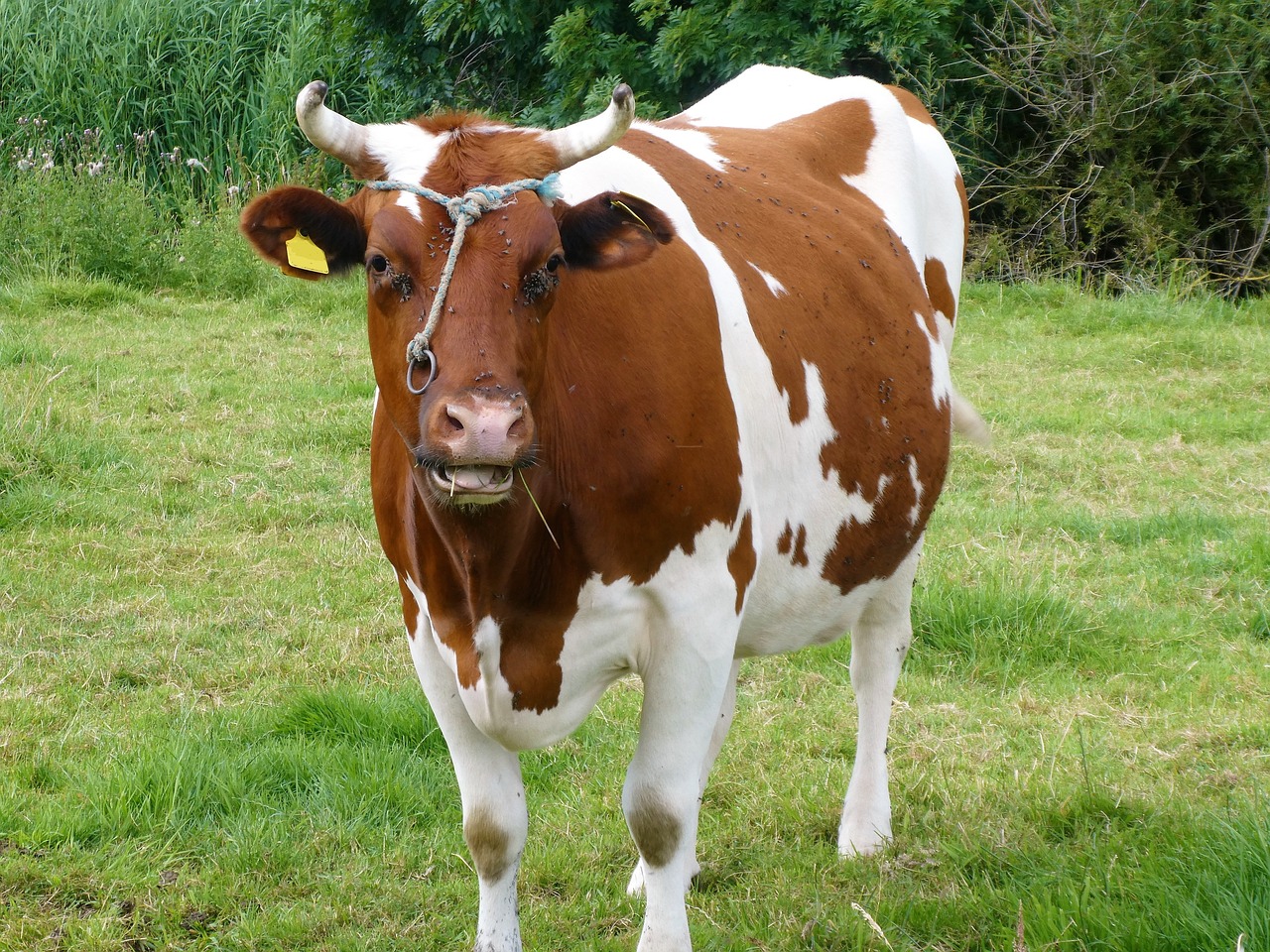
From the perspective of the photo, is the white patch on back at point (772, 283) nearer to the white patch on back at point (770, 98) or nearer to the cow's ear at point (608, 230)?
the cow's ear at point (608, 230)

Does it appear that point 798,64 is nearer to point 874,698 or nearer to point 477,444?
point 874,698

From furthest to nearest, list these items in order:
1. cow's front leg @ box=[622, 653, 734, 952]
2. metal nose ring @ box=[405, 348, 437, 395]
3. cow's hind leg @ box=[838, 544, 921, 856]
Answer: cow's hind leg @ box=[838, 544, 921, 856] → cow's front leg @ box=[622, 653, 734, 952] → metal nose ring @ box=[405, 348, 437, 395]

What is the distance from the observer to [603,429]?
2.75 m

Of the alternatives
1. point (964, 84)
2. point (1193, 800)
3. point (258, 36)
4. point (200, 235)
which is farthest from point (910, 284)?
point (258, 36)

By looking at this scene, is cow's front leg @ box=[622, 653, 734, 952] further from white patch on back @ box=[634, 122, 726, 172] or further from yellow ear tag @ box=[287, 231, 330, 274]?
white patch on back @ box=[634, 122, 726, 172]

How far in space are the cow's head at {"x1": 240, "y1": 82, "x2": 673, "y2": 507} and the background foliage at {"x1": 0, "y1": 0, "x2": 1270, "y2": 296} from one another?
842 centimetres

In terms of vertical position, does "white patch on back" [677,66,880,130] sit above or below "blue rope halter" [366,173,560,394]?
below

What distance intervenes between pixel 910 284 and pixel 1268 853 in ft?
6.06

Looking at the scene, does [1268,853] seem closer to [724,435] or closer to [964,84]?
[724,435]

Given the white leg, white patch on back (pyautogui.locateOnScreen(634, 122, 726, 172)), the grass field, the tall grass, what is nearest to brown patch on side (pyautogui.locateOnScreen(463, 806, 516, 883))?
the grass field

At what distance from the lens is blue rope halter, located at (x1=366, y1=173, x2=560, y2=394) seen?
2.42m

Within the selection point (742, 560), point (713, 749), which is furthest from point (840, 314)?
point (713, 749)

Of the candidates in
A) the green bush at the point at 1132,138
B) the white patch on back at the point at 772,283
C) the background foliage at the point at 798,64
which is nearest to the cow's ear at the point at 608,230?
the white patch on back at the point at 772,283

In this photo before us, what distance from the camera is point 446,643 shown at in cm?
288
